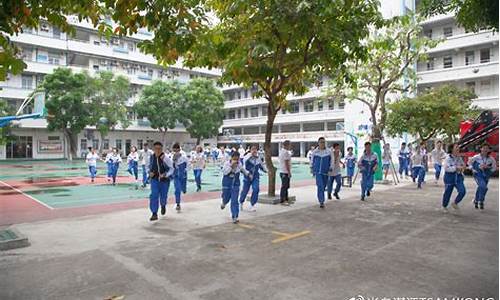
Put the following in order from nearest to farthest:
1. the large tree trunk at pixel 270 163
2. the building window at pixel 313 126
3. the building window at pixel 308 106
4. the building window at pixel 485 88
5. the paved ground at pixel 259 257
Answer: the paved ground at pixel 259 257 < the large tree trunk at pixel 270 163 < the building window at pixel 485 88 < the building window at pixel 313 126 < the building window at pixel 308 106

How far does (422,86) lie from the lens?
3894cm

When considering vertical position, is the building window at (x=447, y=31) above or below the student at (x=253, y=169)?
above

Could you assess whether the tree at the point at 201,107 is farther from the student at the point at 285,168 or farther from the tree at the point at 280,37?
the student at the point at 285,168

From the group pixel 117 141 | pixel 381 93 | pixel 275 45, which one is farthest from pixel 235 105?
pixel 275 45

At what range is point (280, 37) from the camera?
9.40 metres

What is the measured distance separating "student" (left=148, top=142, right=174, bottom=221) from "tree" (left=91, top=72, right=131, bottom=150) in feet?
100

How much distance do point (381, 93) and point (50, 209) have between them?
13853 mm

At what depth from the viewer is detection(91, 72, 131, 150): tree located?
36.3 metres

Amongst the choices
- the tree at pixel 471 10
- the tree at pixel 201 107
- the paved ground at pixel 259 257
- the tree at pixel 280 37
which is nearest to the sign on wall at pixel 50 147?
the tree at pixel 201 107

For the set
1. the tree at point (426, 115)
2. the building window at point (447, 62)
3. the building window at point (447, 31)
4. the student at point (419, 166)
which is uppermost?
the building window at point (447, 31)

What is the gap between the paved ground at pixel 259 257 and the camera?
14.0 ft

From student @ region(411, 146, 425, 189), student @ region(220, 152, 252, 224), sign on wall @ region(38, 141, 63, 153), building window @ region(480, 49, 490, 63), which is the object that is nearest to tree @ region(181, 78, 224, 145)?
sign on wall @ region(38, 141, 63, 153)

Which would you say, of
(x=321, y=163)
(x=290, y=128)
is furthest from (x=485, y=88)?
(x=321, y=163)

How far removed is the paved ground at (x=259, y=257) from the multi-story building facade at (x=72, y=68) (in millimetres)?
32905
